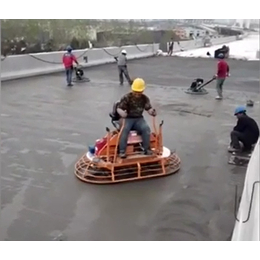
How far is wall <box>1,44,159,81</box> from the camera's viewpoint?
1536 centimetres

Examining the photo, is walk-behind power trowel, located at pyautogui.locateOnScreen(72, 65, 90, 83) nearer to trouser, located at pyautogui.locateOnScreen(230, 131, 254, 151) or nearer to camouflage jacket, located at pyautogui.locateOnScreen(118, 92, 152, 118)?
trouser, located at pyautogui.locateOnScreen(230, 131, 254, 151)

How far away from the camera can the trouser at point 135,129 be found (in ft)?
19.7

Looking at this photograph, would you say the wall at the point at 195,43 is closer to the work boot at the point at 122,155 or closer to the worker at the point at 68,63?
the worker at the point at 68,63

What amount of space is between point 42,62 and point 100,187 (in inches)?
493

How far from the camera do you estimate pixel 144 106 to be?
6.11 meters

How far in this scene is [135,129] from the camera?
6125mm

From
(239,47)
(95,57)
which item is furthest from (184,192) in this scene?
(239,47)

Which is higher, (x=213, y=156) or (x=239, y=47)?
(x=239, y=47)

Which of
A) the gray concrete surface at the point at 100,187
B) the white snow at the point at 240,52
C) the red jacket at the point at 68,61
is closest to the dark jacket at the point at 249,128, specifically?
the gray concrete surface at the point at 100,187

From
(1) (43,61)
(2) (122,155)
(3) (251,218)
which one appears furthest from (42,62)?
(3) (251,218)

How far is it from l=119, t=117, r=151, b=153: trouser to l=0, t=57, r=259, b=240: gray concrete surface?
583 millimetres

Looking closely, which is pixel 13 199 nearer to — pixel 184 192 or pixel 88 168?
pixel 88 168

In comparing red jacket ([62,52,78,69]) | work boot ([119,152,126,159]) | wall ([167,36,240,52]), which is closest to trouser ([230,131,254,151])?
work boot ([119,152,126,159])

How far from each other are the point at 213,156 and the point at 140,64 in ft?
52.7
